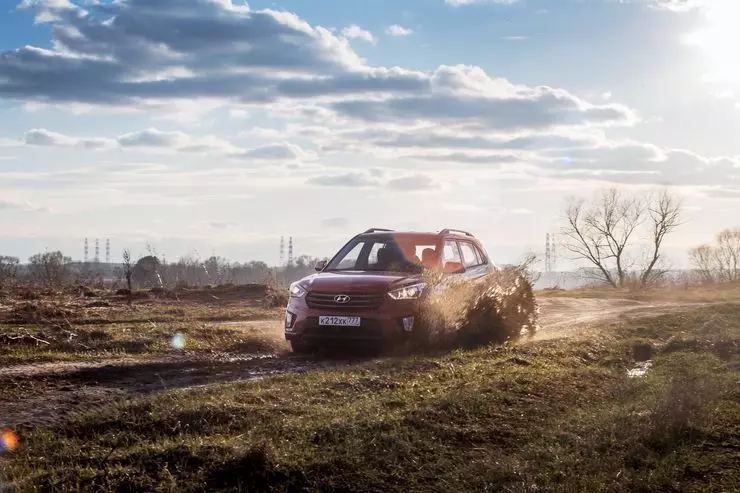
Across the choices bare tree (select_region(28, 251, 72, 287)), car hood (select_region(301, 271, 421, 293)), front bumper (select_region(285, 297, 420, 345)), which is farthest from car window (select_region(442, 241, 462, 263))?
bare tree (select_region(28, 251, 72, 287))

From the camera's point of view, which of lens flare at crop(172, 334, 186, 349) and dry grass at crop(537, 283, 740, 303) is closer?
lens flare at crop(172, 334, 186, 349)

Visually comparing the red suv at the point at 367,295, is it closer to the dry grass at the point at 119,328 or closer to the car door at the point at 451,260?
the car door at the point at 451,260

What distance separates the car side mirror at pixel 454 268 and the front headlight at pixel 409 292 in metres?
1.08

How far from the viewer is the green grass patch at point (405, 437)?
17.9 ft

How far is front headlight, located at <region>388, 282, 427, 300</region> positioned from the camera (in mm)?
11945

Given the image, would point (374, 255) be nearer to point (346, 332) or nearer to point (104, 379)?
point (346, 332)

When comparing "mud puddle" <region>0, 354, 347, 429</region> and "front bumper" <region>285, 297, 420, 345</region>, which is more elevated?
"front bumper" <region>285, 297, 420, 345</region>

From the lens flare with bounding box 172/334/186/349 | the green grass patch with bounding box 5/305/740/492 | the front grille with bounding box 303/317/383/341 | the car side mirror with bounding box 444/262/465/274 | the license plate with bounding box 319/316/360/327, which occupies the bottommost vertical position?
the green grass patch with bounding box 5/305/740/492

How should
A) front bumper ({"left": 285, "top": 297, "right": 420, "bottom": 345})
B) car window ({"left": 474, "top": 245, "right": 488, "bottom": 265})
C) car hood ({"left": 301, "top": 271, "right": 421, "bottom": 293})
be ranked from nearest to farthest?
front bumper ({"left": 285, "top": 297, "right": 420, "bottom": 345})
car hood ({"left": 301, "top": 271, "right": 421, "bottom": 293})
car window ({"left": 474, "top": 245, "right": 488, "bottom": 265})

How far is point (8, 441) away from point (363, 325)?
610 cm

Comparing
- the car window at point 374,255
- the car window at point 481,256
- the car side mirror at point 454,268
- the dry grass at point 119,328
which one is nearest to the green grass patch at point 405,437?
the car side mirror at point 454,268

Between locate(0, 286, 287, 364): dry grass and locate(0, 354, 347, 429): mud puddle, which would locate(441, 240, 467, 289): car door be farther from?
locate(0, 286, 287, 364): dry grass

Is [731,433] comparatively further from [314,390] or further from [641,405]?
[314,390]

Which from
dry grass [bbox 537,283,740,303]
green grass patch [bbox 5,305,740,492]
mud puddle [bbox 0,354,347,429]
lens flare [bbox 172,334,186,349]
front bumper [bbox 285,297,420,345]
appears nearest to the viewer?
green grass patch [bbox 5,305,740,492]
